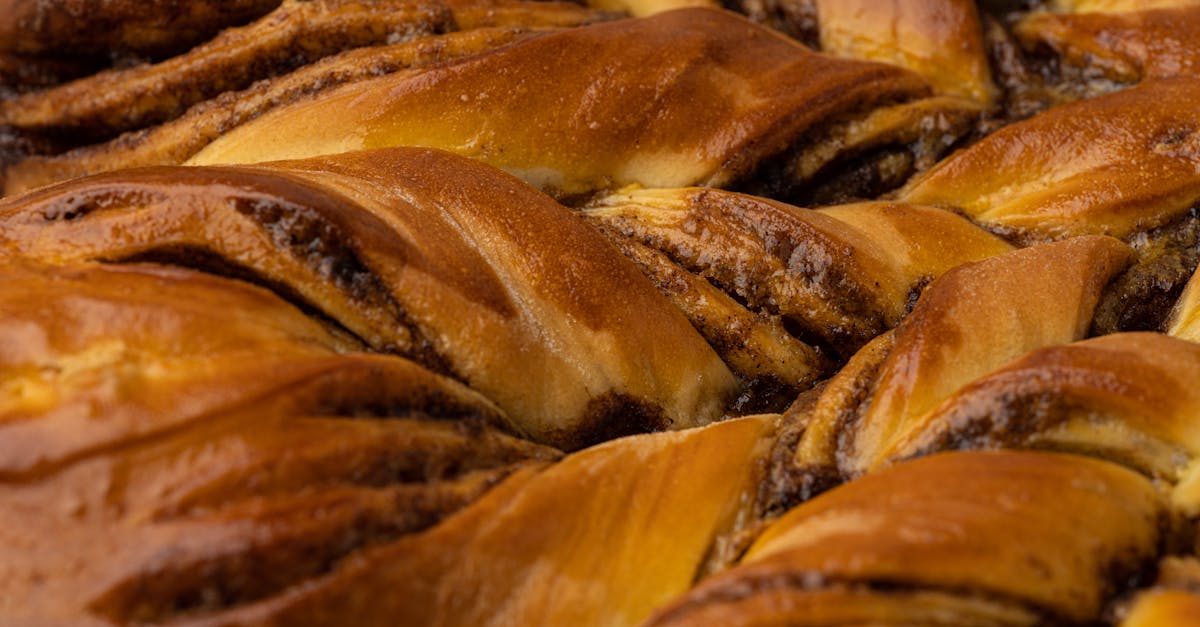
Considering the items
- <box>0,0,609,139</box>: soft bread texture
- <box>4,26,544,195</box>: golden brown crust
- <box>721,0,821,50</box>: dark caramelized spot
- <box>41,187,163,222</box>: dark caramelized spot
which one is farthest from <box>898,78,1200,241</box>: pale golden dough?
<box>41,187,163,222</box>: dark caramelized spot

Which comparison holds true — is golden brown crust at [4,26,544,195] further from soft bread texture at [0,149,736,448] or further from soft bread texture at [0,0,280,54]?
soft bread texture at [0,149,736,448]

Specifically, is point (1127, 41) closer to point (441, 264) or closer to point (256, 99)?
point (441, 264)

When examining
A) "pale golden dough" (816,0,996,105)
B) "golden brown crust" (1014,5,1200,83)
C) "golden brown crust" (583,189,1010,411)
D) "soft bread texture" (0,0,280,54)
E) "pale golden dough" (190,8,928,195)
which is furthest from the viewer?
"pale golden dough" (816,0,996,105)

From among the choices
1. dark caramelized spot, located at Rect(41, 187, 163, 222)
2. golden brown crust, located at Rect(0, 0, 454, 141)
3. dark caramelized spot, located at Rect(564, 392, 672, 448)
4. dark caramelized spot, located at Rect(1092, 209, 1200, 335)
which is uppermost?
golden brown crust, located at Rect(0, 0, 454, 141)

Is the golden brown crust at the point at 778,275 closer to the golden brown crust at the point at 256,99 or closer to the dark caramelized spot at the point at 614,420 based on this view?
the dark caramelized spot at the point at 614,420

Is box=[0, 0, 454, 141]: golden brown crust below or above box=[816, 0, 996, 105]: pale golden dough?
above

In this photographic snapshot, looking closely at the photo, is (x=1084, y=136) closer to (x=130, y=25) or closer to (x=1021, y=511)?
(x=1021, y=511)

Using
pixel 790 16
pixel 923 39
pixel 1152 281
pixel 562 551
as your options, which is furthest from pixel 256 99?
pixel 1152 281
